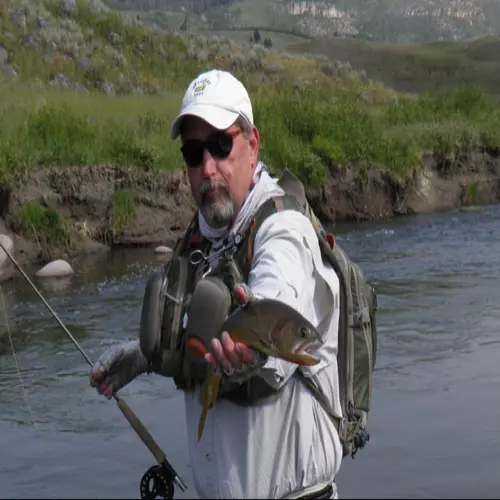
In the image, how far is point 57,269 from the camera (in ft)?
42.3

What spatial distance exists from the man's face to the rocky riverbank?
10438mm

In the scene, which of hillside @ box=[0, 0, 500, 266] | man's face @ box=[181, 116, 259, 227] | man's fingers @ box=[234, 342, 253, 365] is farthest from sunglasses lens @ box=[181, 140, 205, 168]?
hillside @ box=[0, 0, 500, 266]

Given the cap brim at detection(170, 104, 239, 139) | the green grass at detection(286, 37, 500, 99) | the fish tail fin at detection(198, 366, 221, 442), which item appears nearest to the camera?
the fish tail fin at detection(198, 366, 221, 442)

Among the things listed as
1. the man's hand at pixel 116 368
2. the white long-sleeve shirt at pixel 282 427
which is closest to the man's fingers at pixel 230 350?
the white long-sleeve shirt at pixel 282 427

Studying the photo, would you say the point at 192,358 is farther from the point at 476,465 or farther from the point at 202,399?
the point at 476,465

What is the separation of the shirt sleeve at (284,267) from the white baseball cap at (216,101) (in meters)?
0.34

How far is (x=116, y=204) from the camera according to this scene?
1448cm

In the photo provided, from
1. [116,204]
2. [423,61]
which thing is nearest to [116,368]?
[116,204]

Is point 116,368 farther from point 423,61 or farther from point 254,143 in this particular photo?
point 423,61

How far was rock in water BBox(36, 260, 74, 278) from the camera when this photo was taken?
1284cm

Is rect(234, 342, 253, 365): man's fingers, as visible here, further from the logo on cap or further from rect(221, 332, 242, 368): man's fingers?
the logo on cap

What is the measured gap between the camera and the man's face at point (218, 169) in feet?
10.2

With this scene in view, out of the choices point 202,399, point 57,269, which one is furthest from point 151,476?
point 57,269

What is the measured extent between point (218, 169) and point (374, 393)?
5291mm
